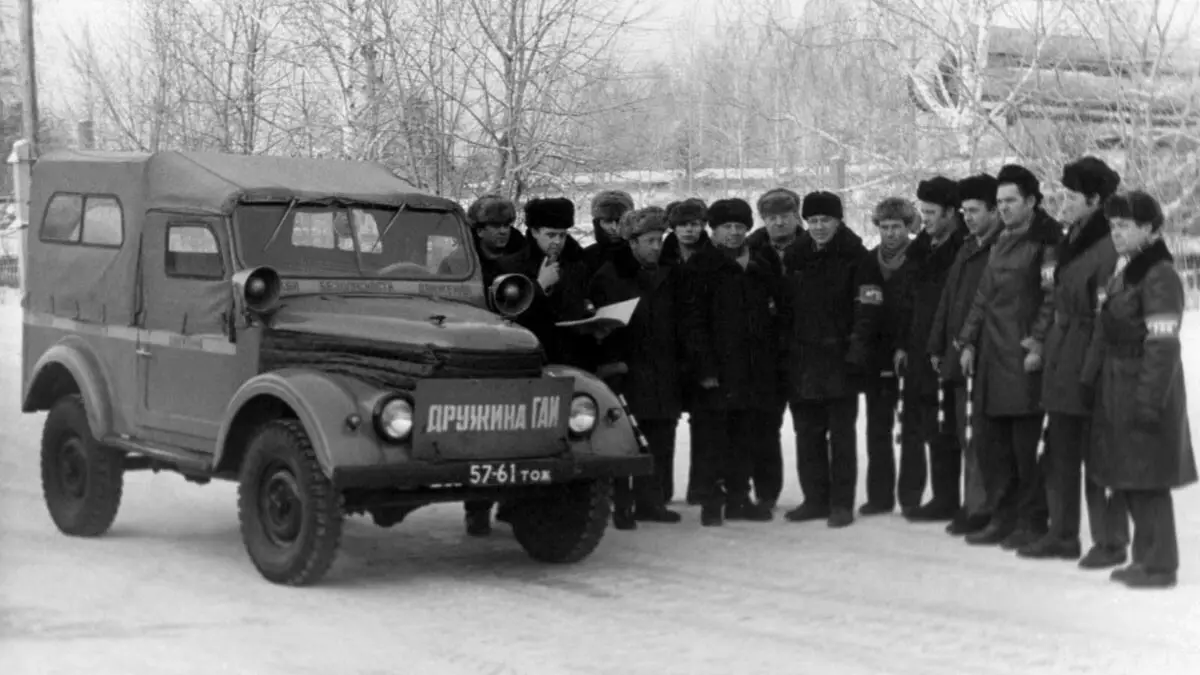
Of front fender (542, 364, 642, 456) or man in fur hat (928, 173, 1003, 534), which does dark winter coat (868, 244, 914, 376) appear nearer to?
man in fur hat (928, 173, 1003, 534)

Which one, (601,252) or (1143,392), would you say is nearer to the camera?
(1143,392)

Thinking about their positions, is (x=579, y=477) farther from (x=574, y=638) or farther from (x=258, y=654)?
(x=258, y=654)

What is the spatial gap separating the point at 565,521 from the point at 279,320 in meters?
1.79

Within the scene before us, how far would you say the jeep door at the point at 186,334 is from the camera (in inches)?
366

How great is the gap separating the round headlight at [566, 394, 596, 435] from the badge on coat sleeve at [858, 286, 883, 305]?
229 cm

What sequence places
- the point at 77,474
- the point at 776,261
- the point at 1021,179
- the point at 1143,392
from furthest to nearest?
the point at 776,261 < the point at 77,474 < the point at 1021,179 < the point at 1143,392

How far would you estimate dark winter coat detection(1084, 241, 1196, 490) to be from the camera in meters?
8.21

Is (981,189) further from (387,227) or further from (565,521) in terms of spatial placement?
(387,227)

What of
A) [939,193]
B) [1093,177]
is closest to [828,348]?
[939,193]

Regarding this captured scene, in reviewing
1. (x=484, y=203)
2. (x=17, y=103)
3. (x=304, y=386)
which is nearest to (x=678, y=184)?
(x=17, y=103)

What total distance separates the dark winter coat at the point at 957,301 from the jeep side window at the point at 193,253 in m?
3.90

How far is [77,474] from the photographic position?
10.5 m

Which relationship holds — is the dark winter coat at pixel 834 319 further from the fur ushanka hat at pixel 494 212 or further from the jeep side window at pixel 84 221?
→ the jeep side window at pixel 84 221

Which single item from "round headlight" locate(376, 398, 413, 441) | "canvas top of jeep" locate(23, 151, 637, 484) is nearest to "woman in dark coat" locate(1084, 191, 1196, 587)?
"canvas top of jeep" locate(23, 151, 637, 484)
